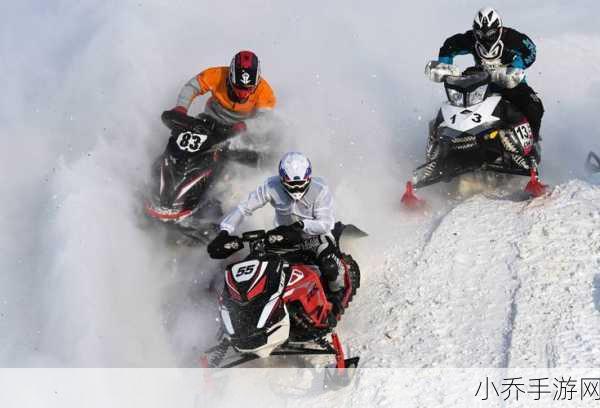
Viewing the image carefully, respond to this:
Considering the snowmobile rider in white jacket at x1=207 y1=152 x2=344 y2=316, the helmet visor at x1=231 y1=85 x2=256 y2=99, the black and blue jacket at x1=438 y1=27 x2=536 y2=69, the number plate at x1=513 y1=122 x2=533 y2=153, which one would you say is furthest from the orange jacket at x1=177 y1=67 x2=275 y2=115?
the number plate at x1=513 y1=122 x2=533 y2=153

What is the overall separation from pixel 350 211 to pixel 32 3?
9777 mm

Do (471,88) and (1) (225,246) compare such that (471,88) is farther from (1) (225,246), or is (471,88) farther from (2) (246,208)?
(1) (225,246)

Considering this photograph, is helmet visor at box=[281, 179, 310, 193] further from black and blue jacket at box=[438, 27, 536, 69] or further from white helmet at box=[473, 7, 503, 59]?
black and blue jacket at box=[438, 27, 536, 69]

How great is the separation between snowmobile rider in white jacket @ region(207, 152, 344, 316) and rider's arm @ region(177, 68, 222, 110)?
128 inches

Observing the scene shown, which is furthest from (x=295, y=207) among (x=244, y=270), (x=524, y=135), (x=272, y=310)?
(x=524, y=135)

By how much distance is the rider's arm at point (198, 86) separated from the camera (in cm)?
1149

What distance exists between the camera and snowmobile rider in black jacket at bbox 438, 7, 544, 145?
33.9ft

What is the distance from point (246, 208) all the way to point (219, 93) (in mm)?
3311

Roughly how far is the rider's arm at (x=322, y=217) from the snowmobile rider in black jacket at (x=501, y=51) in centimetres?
305

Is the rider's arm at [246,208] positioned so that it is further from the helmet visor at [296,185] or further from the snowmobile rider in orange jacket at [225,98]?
the snowmobile rider in orange jacket at [225,98]

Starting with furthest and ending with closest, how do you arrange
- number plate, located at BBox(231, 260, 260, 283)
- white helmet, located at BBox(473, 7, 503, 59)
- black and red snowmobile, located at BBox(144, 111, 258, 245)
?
white helmet, located at BBox(473, 7, 503, 59)
black and red snowmobile, located at BBox(144, 111, 258, 245)
number plate, located at BBox(231, 260, 260, 283)

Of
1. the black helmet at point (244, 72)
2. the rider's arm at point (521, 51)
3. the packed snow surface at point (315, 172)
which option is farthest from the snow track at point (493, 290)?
the black helmet at point (244, 72)

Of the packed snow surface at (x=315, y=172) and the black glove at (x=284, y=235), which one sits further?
the packed snow surface at (x=315, y=172)

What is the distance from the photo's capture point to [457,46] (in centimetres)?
1109
